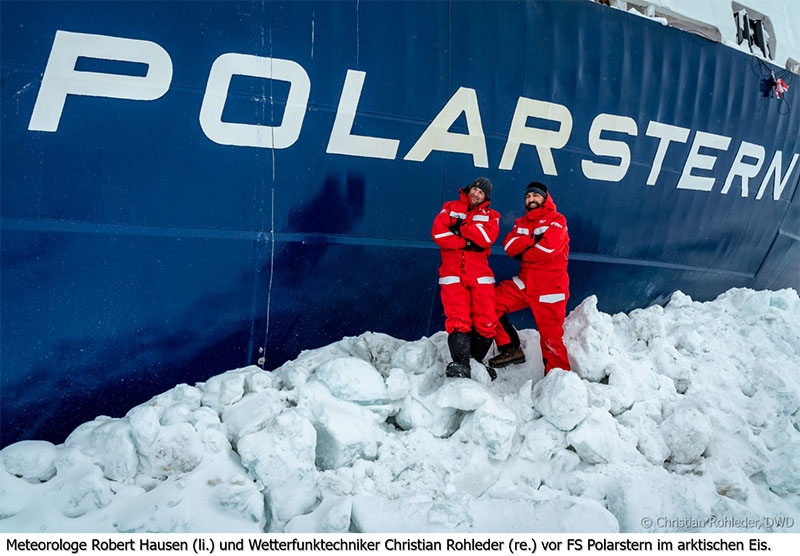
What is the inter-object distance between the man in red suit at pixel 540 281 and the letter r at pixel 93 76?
6.20 ft

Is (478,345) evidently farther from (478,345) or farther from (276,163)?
(276,163)

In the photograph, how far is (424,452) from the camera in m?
2.81

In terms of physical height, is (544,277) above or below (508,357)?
above

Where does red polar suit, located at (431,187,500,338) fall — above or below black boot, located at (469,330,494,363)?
above

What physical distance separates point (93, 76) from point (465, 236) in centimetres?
183

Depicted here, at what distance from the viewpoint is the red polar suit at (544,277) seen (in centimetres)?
329

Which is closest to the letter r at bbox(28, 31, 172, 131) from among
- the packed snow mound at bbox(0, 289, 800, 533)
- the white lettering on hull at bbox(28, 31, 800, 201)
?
the white lettering on hull at bbox(28, 31, 800, 201)

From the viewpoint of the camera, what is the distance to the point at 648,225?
462cm

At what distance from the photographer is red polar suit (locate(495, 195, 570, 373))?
3.29 m

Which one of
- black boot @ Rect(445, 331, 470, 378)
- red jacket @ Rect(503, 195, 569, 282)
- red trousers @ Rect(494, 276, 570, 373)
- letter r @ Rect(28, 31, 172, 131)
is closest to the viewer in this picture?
letter r @ Rect(28, 31, 172, 131)

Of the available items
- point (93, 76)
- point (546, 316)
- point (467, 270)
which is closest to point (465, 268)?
point (467, 270)

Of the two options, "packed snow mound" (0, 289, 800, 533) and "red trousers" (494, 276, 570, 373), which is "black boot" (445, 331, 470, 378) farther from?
"red trousers" (494, 276, 570, 373)

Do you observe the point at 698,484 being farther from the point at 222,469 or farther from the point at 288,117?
the point at 288,117

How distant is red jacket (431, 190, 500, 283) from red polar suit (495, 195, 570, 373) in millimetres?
230
